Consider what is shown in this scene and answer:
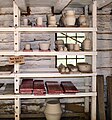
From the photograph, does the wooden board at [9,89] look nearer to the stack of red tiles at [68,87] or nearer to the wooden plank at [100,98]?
the stack of red tiles at [68,87]

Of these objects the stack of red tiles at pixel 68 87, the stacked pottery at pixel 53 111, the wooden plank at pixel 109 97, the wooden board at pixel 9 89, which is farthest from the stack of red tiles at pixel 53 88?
the wooden plank at pixel 109 97

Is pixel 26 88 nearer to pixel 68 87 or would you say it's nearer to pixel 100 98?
pixel 68 87

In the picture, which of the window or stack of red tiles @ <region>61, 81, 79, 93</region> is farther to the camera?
the window

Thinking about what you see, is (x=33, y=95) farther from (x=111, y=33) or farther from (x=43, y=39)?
(x=111, y=33)

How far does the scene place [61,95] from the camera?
Answer: 13.1 feet

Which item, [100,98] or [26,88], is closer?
[26,88]

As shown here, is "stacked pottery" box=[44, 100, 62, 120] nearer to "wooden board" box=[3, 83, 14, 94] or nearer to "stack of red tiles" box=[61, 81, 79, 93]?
"stack of red tiles" box=[61, 81, 79, 93]

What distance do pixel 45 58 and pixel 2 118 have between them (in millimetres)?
1328

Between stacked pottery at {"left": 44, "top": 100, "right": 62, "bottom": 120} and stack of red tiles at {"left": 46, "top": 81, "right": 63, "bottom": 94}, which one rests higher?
stack of red tiles at {"left": 46, "top": 81, "right": 63, "bottom": 94}

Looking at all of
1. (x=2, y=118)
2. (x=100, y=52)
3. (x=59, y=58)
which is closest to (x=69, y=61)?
(x=59, y=58)

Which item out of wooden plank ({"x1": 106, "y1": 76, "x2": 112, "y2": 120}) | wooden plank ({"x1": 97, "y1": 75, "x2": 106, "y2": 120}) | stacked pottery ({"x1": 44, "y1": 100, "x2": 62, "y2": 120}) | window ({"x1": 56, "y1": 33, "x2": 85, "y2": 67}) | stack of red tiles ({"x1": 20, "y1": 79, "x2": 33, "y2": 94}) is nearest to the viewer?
stack of red tiles ({"x1": 20, "y1": 79, "x2": 33, "y2": 94})

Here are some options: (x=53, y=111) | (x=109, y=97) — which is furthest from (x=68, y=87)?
(x=109, y=97)

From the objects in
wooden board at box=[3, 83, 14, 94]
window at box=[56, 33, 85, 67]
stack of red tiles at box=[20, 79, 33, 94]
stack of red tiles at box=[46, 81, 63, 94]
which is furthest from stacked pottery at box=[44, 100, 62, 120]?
window at box=[56, 33, 85, 67]

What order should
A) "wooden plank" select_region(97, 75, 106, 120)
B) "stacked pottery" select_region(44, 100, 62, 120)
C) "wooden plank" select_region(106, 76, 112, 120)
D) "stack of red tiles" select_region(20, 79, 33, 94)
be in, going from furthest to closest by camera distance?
"wooden plank" select_region(106, 76, 112, 120)
"wooden plank" select_region(97, 75, 106, 120)
"stacked pottery" select_region(44, 100, 62, 120)
"stack of red tiles" select_region(20, 79, 33, 94)
